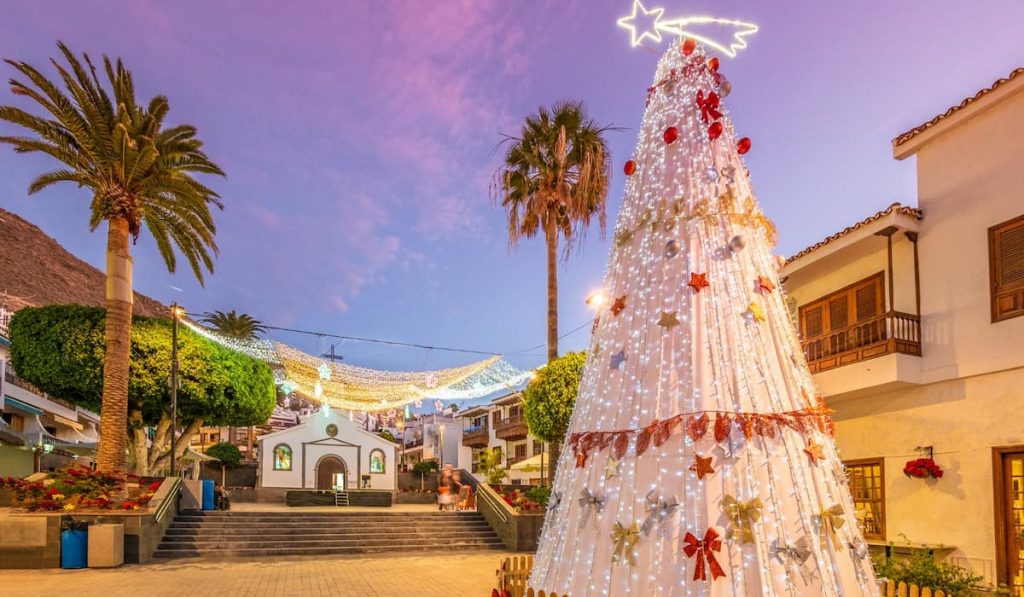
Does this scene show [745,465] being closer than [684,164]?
Yes

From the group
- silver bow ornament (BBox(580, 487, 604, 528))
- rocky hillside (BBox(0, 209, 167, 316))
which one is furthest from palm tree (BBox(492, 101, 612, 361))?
rocky hillside (BBox(0, 209, 167, 316))

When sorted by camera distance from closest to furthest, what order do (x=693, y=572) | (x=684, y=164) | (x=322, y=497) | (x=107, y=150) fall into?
(x=693, y=572), (x=684, y=164), (x=107, y=150), (x=322, y=497)

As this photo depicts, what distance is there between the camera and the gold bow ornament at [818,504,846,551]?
499cm

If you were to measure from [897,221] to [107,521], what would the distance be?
54.2 ft

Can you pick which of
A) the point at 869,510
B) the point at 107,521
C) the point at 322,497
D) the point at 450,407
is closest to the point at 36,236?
the point at 450,407

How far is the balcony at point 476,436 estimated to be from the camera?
53.6m

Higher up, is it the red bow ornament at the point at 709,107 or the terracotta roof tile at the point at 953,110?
the terracotta roof tile at the point at 953,110

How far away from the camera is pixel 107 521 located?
14.7m

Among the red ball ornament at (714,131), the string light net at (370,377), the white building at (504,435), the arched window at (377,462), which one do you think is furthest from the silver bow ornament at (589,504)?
the white building at (504,435)

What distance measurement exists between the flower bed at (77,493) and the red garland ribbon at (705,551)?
1449 centimetres

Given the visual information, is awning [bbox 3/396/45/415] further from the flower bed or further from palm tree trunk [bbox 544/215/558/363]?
palm tree trunk [bbox 544/215/558/363]

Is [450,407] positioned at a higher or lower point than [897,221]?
lower

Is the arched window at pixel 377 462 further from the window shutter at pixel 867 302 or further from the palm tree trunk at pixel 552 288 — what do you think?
the window shutter at pixel 867 302

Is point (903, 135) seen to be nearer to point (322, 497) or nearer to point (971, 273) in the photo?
point (971, 273)
